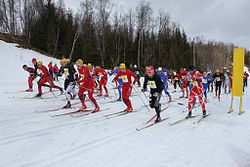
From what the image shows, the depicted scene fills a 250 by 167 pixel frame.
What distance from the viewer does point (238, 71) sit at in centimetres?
875

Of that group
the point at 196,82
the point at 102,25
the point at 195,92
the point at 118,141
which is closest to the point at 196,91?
the point at 195,92

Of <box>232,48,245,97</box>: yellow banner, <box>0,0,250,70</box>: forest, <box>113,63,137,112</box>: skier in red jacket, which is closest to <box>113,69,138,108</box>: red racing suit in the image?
<box>113,63,137,112</box>: skier in red jacket

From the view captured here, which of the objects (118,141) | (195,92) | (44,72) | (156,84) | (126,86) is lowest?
(118,141)

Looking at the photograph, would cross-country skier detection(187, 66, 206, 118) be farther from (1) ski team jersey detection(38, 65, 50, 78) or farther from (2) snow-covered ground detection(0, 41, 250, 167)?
(1) ski team jersey detection(38, 65, 50, 78)

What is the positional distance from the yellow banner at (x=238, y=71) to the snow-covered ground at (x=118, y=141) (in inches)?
39.6

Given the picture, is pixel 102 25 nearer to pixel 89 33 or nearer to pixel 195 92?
pixel 89 33

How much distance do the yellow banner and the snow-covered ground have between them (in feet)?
3.30

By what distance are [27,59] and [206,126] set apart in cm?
2376

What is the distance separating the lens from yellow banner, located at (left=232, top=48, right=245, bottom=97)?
28.3 ft

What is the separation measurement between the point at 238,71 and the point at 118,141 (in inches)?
243

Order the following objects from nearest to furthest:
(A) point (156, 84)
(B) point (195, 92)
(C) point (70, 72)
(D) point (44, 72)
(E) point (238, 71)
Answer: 1. (A) point (156, 84)
2. (B) point (195, 92)
3. (E) point (238, 71)
4. (C) point (70, 72)
5. (D) point (44, 72)

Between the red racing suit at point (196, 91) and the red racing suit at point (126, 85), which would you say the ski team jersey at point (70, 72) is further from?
the red racing suit at point (196, 91)

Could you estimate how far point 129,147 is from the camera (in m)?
5.04

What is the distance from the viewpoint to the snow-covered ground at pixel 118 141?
424 cm
